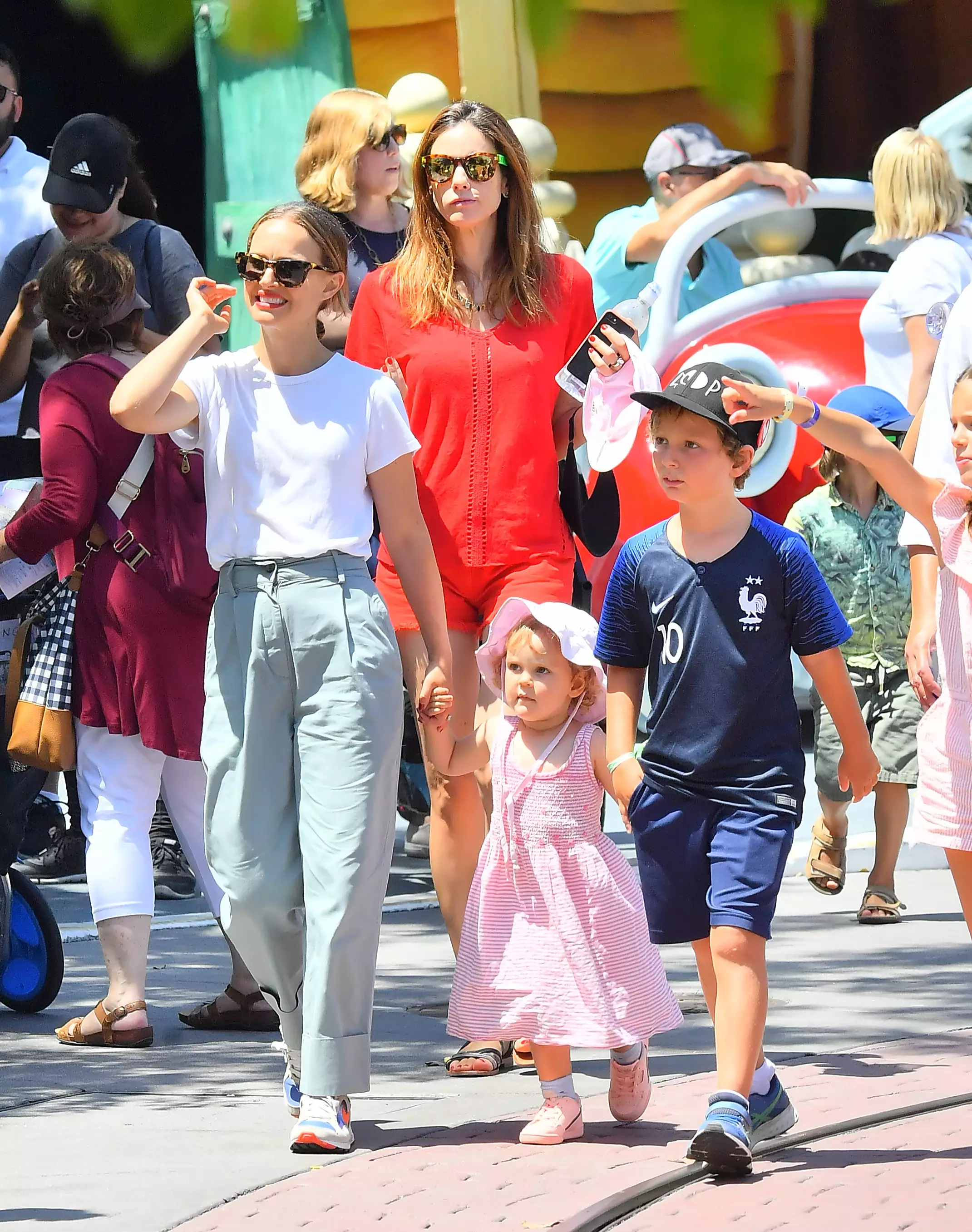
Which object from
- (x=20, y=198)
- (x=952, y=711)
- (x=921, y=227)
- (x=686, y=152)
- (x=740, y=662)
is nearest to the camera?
(x=740, y=662)

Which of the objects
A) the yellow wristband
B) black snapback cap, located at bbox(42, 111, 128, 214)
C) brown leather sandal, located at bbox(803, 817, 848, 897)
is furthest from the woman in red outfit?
brown leather sandal, located at bbox(803, 817, 848, 897)

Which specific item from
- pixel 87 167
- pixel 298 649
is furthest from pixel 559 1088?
pixel 87 167

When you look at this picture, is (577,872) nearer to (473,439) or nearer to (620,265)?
(473,439)

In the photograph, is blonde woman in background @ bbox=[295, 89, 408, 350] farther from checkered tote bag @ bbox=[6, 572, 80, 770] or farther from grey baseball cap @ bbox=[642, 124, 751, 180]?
grey baseball cap @ bbox=[642, 124, 751, 180]

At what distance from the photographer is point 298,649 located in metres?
4.45

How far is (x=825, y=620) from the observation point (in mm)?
4320

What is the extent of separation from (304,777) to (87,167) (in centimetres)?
272

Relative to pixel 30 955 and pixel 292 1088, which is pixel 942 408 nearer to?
pixel 292 1088

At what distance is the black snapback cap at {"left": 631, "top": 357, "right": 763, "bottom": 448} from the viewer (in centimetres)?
430

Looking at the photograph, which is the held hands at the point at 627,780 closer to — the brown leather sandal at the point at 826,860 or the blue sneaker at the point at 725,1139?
the blue sneaker at the point at 725,1139

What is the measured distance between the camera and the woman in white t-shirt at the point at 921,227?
7.79 m

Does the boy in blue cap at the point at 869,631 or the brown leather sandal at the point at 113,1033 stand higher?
the boy in blue cap at the point at 869,631

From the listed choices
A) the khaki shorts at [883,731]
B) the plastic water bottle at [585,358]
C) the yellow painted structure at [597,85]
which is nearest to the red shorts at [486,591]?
the plastic water bottle at [585,358]

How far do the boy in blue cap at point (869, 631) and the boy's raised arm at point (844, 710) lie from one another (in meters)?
2.65
